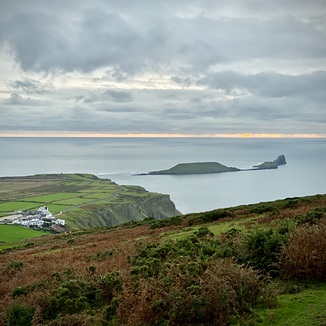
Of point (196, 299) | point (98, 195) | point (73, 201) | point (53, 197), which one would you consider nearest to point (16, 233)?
point (73, 201)

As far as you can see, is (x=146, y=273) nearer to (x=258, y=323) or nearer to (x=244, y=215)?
(x=258, y=323)

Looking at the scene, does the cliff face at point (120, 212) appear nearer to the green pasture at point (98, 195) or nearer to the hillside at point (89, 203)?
the hillside at point (89, 203)

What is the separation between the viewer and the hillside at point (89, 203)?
9858 cm

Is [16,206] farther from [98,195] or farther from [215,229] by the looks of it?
[215,229]

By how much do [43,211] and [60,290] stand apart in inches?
3516

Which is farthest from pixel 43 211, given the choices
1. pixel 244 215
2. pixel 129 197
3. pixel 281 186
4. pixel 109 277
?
pixel 281 186

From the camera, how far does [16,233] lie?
220 feet

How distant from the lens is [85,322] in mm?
8367

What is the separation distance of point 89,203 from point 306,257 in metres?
109

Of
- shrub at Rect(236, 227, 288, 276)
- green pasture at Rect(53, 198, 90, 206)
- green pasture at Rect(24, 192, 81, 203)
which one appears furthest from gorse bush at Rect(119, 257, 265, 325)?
green pasture at Rect(24, 192, 81, 203)

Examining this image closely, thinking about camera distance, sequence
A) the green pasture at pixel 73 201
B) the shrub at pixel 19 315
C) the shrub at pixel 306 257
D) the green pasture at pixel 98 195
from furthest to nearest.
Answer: the green pasture at pixel 98 195, the green pasture at pixel 73 201, the shrub at pixel 306 257, the shrub at pixel 19 315

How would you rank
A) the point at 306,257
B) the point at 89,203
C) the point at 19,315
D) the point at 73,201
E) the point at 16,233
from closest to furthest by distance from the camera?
the point at 19,315, the point at 306,257, the point at 16,233, the point at 89,203, the point at 73,201

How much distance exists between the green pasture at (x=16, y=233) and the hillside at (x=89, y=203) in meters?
13.2

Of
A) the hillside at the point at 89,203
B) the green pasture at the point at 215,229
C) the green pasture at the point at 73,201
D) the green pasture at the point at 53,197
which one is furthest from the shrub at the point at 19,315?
the green pasture at the point at 53,197
